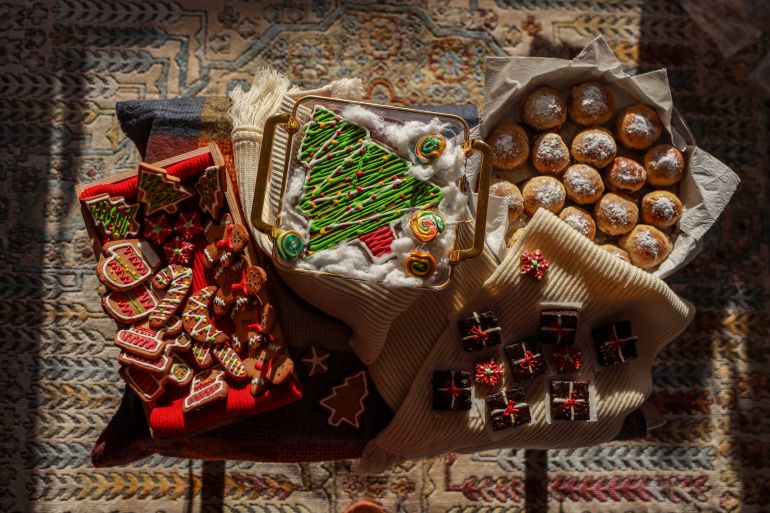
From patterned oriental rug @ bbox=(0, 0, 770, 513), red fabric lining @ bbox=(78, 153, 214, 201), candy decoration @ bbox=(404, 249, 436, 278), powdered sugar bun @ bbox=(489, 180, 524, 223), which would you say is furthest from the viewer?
patterned oriental rug @ bbox=(0, 0, 770, 513)

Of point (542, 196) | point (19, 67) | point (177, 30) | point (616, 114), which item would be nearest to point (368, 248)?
point (542, 196)

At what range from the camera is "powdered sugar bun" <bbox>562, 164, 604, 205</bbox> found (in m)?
1.72

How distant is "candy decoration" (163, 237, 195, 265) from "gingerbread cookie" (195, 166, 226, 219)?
0.31 ft

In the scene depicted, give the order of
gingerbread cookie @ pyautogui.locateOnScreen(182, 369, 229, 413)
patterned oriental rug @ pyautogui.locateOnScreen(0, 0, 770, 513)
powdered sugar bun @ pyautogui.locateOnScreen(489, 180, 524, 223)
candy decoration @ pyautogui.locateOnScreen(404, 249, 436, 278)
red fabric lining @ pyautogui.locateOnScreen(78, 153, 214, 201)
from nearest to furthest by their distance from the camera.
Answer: candy decoration @ pyautogui.locateOnScreen(404, 249, 436, 278), gingerbread cookie @ pyautogui.locateOnScreen(182, 369, 229, 413), red fabric lining @ pyautogui.locateOnScreen(78, 153, 214, 201), powdered sugar bun @ pyautogui.locateOnScreen(489, 180, 524, 223), patterned oriental rug @ pyautogui.locateOnScreen(0, 0, 770, 513)

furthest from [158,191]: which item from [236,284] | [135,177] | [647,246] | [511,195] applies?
[647,246]

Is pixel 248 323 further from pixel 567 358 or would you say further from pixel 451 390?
pixel 567 358

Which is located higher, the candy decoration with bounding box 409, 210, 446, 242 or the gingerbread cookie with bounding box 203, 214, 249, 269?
the candy decoration with bounding box 409, 210, 446, 242

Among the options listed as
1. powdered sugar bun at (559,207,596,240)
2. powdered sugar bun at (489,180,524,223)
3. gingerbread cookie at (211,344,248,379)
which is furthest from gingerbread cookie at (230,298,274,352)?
powdered sugar bun at (559,207,596,240)

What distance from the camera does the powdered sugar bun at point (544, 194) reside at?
1690mm

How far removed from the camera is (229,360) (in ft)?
4.68

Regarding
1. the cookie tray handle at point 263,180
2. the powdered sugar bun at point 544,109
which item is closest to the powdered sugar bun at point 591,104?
the powdered sugar bun at point 544,109

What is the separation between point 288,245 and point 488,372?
2.01ft

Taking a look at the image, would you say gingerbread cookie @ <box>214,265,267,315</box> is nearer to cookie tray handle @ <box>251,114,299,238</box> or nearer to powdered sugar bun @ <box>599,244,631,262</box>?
cookie tray handle @ <box>251,114,299,238</box>

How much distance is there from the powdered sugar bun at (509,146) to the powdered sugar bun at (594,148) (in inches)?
6.0
